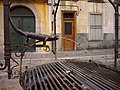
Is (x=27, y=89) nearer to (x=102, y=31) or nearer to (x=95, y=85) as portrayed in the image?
(x=95, y=85)

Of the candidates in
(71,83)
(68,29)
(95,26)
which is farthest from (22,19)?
(71,83)

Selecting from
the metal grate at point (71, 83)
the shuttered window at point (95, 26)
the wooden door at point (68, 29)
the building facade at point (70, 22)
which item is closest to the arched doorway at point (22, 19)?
the building facade at point (70, 22)

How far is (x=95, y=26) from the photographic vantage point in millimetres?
19375

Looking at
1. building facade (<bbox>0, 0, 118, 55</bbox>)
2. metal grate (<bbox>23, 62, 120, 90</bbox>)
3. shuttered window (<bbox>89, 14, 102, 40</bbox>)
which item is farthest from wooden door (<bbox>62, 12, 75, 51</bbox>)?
metal grate (<bbox>23, 62, 120, 90</bbox>)

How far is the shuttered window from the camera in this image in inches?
758

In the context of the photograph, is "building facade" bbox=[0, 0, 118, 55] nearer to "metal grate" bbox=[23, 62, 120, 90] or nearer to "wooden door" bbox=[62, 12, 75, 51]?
"wooden door" bbox=[62, 12, 75, 51]

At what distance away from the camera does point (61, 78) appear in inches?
132

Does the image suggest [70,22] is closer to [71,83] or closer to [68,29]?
[68,29]

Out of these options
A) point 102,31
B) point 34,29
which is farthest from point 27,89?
point 102,31

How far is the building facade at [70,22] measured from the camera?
1794 cm

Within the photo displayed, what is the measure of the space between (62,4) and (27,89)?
626 inches

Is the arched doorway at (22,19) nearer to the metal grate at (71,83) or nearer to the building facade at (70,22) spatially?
the building facade at (70,22)

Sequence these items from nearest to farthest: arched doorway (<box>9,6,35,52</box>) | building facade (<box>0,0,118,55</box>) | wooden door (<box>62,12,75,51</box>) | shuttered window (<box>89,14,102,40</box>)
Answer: arched doorway (<box>9,6,35,52</box>)
building facade (<box>0,0,118,55</box>)
wooden door (<box>62,12,75,51</box>)
shuttered window (<box>89,14,102,40</box>)

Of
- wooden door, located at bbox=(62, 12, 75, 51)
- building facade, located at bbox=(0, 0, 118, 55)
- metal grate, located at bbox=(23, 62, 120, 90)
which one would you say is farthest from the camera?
wooden door, located at bbox=(62, 12, 75, 51)
